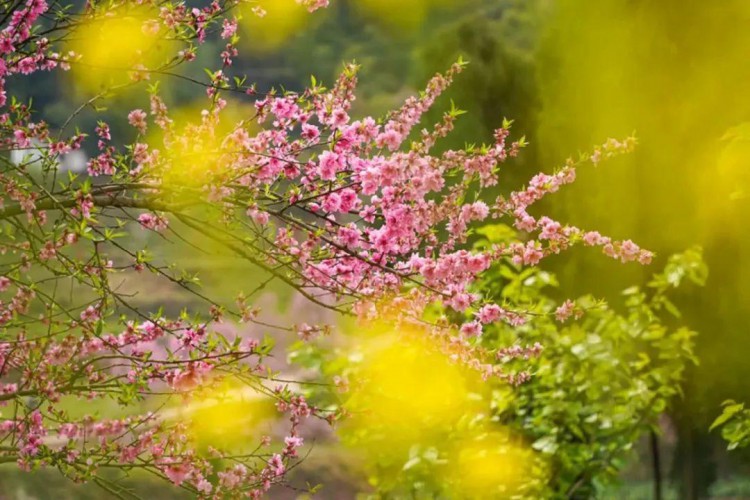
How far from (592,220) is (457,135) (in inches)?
108

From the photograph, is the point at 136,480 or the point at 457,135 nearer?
the point at 457,135

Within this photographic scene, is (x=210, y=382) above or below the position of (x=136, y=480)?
below

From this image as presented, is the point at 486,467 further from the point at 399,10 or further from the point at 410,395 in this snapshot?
the point at 399,10

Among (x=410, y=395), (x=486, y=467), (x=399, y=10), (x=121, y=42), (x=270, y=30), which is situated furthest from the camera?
(x=270, y=30)

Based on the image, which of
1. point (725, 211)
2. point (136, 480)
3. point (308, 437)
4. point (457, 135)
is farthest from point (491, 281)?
point (308, 437)

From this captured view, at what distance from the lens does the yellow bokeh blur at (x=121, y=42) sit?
3.58 m

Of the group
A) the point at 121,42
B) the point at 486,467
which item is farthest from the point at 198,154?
the point at 486,467

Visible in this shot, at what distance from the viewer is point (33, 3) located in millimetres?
3678

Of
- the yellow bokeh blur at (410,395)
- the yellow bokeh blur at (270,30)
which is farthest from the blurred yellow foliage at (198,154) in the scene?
the yellow bokeh blur at (270,30)

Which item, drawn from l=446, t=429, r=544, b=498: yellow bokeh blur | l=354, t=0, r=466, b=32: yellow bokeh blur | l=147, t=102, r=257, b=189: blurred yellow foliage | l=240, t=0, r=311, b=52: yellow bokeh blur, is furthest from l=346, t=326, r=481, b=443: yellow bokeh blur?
l=354, t=0, r=466, b=32: yellow bokeh blur

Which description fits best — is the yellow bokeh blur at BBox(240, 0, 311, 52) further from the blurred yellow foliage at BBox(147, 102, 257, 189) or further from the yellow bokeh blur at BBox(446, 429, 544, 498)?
the blurred yellow foliage at BBox(147, 102, 257, 189)

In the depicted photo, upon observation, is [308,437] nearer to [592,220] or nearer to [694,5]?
[592,220]

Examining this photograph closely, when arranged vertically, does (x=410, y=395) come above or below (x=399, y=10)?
below

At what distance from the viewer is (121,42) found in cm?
362
